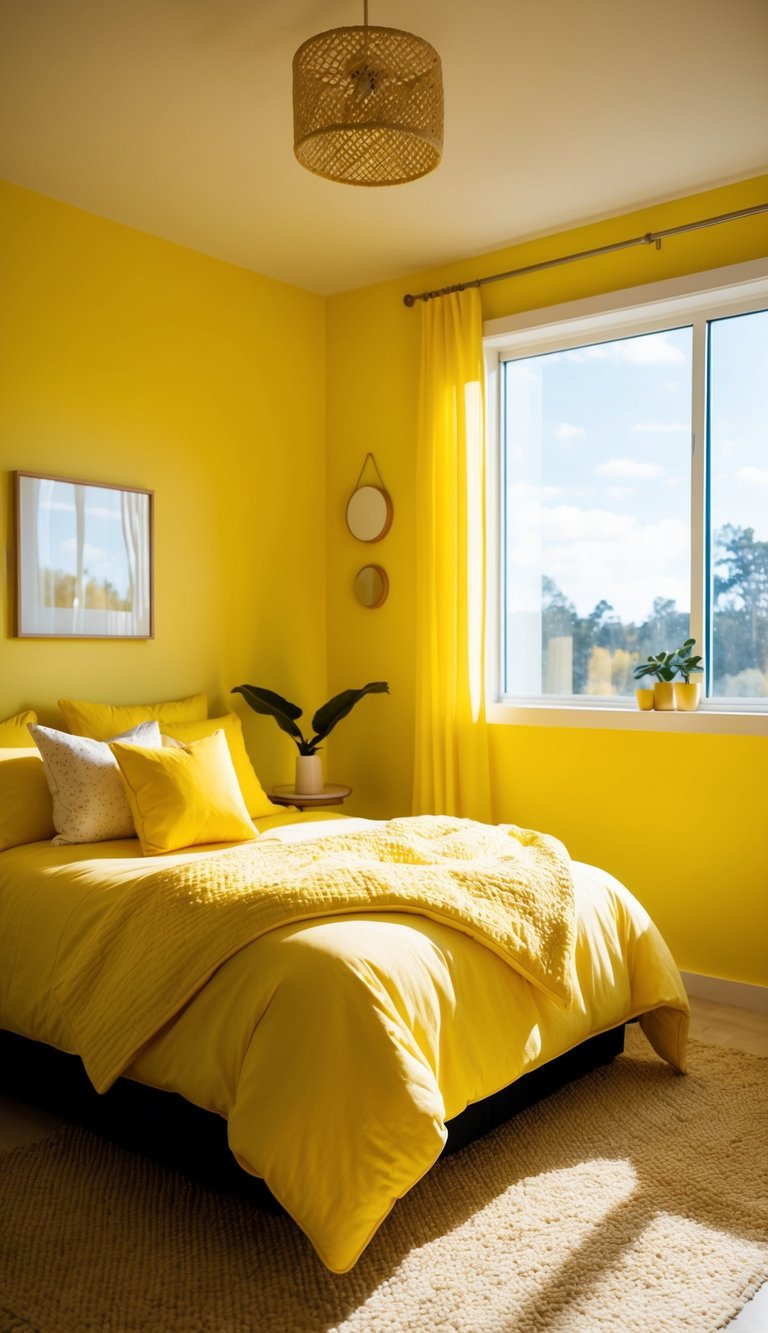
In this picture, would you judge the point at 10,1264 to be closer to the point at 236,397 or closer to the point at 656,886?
the point at 656,886

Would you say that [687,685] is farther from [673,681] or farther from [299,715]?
[299,715]

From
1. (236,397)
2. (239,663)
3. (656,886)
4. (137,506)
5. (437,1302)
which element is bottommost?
(437,1302)

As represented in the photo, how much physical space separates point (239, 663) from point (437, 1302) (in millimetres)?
2933

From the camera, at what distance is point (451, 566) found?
443cm

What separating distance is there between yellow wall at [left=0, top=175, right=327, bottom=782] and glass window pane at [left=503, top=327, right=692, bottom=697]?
977 millimetres

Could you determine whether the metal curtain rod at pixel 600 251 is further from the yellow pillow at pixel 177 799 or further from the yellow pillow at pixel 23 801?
the yellow pillow at pixel 23 801

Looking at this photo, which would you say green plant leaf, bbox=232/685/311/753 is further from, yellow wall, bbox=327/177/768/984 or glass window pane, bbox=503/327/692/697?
glass window pane, bbox=503/327/692/697

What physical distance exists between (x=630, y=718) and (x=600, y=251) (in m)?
1.74

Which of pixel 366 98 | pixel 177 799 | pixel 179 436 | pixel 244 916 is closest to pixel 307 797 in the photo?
pixel 177 799

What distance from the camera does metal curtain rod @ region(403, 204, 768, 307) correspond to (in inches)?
145

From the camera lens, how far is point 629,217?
399 centimetres

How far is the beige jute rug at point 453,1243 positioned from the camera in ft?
6.56

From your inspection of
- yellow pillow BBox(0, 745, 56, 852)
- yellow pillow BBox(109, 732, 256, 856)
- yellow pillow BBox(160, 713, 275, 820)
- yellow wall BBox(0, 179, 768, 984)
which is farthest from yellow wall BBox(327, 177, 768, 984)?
yellow pillow BBox(0, 745, 56, 852)

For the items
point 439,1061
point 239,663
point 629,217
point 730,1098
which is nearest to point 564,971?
point 439,1061
